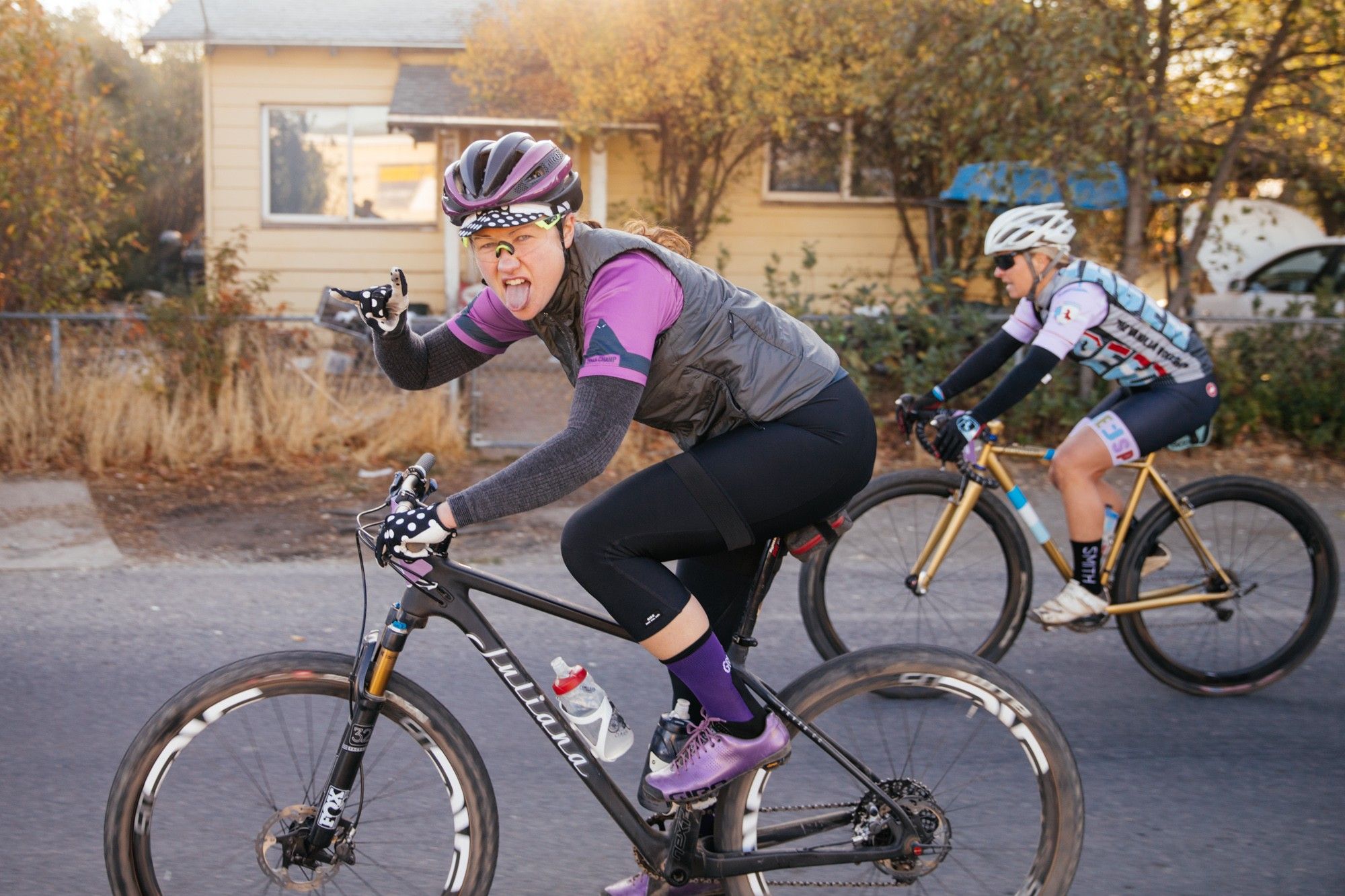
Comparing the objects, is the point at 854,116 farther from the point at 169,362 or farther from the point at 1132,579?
the point at 1132,579

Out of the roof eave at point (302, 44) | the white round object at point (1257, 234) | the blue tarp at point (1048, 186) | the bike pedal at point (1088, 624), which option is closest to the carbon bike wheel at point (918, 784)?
the bike pedal at point (1088, 624)

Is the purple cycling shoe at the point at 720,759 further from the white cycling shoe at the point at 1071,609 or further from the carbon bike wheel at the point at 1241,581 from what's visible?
the carbon bike wheel at the point at 1241,581

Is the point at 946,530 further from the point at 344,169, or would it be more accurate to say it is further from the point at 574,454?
the point at 344,169

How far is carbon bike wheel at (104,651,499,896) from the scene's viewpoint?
2.84 metres

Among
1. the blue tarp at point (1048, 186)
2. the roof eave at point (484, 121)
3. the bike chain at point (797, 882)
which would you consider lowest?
the bike chain at point (797, 882)

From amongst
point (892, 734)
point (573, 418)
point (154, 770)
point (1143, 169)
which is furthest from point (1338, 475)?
point (154, 770)

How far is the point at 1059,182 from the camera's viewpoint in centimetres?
970

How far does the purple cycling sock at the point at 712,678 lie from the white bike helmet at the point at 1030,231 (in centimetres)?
271

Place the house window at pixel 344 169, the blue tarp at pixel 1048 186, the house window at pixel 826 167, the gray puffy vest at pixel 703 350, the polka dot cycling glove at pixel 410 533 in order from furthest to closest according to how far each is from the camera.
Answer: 1. the house window at pixel 344 169
2. the house window at pixel 826 167
3. the blue tarp at pixel 1048 186
4. the gray puffy vest at pixel 703 350
5. the polka dot cycling glove at pixel 410 533

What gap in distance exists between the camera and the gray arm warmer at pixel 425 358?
3.23 meters

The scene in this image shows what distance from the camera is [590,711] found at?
3018mm

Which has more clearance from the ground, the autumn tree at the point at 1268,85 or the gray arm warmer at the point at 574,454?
the autumn tree at the point at 1268,85

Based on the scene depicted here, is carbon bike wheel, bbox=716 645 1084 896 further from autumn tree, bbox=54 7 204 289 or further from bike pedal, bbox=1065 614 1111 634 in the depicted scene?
autumn tree, bbox=54 7 204 289

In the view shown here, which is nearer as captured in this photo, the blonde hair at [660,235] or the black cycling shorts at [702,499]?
the black cycling shorts at [702,499]
